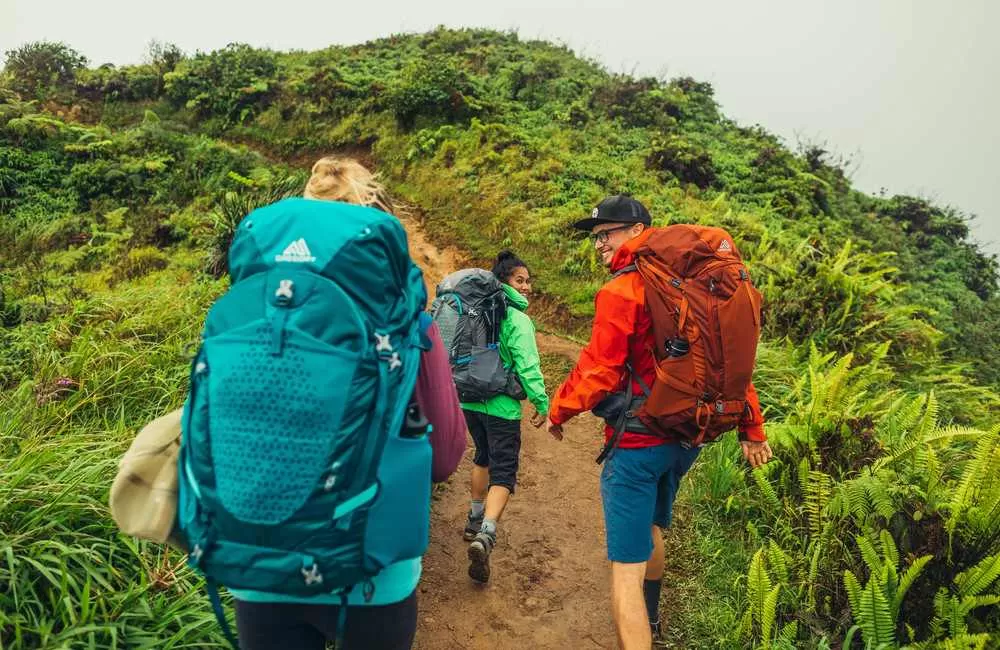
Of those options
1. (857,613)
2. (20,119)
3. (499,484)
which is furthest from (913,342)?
(20,119)

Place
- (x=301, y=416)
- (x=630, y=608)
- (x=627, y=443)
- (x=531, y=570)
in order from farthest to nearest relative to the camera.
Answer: (x=531, y=570) < (x=627, y=443) < (x=630, y=608) < (x=301, y=416)

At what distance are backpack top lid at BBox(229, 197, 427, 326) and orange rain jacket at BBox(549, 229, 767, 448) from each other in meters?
1.35

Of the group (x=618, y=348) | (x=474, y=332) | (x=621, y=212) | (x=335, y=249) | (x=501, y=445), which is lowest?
(x=501, y=445)

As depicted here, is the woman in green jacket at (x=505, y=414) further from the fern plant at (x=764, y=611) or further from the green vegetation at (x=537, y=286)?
the fern plant at (x=764, y=611)

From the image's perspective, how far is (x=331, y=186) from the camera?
2.05 metres

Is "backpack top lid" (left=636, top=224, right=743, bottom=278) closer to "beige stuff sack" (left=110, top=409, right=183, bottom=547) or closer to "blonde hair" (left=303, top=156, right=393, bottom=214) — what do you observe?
"blonde hair" (left=303, top=156, right=393, bottom=214)

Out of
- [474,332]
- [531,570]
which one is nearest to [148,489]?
[474,332]

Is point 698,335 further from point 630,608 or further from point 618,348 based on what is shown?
point 630,608

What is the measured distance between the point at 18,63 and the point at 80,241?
1409 cm

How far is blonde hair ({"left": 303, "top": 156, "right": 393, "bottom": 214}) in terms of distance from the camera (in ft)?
6.66

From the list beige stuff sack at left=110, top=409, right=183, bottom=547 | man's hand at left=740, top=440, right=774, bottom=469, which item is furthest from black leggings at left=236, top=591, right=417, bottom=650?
man's hand at left=740, top=440, right=774, bottom=469

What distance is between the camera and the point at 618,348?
282cm

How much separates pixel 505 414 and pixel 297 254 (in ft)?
9.09

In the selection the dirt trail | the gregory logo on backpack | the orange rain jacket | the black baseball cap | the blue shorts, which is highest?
the black baseball cap
